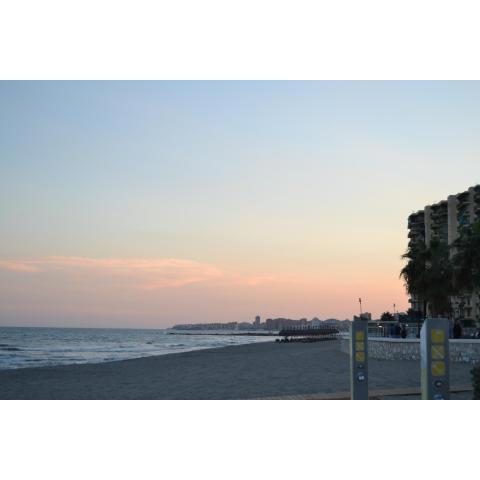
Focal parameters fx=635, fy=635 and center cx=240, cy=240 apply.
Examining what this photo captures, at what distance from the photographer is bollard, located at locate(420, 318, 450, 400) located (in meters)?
8.36

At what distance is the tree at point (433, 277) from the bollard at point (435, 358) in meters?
43.2

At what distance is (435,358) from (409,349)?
18.1 m

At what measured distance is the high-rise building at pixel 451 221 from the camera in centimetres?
9744

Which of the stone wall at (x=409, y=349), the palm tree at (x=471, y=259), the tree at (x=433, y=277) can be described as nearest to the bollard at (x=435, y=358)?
the stone wall at (x=409, y=349)

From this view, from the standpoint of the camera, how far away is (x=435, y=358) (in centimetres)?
841

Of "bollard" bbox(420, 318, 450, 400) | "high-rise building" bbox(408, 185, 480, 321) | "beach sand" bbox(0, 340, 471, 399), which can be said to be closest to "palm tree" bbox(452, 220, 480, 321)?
"beach sand" bbox(0, 340, 471, 399)

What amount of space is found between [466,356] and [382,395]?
11.6 metres

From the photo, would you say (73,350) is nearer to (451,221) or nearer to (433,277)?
(433,277)

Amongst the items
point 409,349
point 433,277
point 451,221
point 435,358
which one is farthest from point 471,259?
point 451,221

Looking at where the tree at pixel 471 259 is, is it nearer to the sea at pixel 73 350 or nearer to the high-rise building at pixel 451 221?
the sea at pixel 73 350
